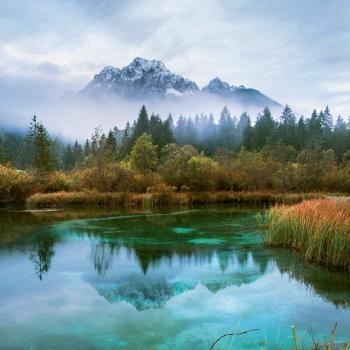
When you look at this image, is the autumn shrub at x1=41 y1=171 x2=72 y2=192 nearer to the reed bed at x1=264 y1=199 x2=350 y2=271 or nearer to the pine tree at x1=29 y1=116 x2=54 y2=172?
the pine tree at x1=29 y1=116 x2=54 y2=172

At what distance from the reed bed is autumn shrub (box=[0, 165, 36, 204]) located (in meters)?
20.7

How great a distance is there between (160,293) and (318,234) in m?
4.07

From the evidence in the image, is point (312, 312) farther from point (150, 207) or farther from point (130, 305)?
point (150, 207)

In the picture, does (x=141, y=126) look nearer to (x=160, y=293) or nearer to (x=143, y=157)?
(x=143, y=157)

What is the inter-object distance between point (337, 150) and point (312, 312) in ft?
197

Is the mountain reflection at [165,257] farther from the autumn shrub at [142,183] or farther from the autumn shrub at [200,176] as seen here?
the autumn shrub at [142,183]

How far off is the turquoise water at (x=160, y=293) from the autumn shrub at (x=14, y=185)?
1385 cm

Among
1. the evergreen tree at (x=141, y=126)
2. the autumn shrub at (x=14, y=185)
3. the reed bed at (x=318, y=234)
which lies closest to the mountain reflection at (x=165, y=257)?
the reed bed at (x=318, y=234)

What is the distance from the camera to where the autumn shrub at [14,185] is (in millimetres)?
26953

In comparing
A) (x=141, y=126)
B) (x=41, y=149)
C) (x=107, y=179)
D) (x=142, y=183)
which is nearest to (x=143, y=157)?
(x=142, y=183)

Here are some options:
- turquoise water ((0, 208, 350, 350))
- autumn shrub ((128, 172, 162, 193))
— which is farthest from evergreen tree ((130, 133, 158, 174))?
turquoise water ((0, 208, 350, 350))

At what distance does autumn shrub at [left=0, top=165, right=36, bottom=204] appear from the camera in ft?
88.4

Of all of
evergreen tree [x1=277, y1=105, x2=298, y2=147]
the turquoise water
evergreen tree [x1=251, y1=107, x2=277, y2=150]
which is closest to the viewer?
the turquoise water

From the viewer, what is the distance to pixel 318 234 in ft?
30.5
